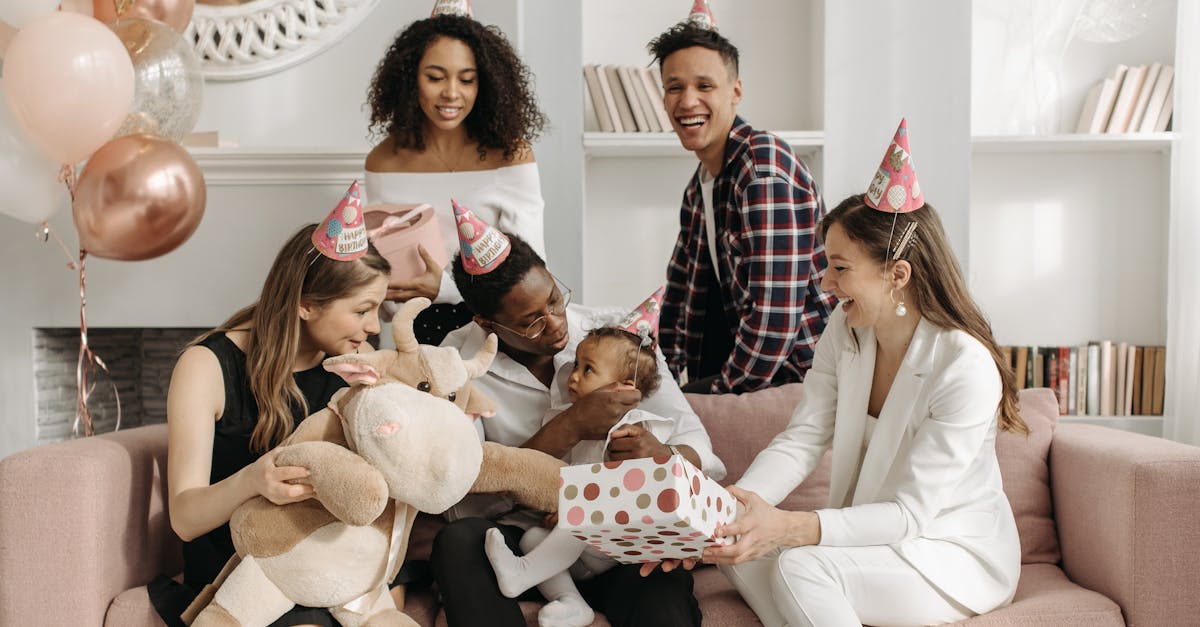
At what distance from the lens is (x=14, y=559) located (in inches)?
62.3

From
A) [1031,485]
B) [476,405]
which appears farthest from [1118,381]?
[476,405]

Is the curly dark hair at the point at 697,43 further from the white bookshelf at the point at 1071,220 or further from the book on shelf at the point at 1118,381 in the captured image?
the book on shelf at the point at 1118,381

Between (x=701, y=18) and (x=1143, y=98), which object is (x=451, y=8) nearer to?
(x=701, y=18)

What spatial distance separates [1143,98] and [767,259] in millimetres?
1941

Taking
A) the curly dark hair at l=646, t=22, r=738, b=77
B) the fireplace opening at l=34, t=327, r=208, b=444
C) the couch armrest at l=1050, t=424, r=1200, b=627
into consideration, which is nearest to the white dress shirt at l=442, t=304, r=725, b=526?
the couch armrest at l=1050, t=424, r=1200, b=627

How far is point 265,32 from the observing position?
9.89ft

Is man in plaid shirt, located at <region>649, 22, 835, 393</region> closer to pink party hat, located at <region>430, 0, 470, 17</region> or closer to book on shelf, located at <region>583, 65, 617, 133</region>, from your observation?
pink party hat, located at <region>430, 0, 470, 17</region>

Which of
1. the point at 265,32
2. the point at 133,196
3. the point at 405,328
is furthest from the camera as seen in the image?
the point at 265,32

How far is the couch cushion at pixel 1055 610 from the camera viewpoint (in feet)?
5.14

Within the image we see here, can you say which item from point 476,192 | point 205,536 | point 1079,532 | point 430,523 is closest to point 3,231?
point 476,192

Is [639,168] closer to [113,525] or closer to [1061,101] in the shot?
[1061,101]

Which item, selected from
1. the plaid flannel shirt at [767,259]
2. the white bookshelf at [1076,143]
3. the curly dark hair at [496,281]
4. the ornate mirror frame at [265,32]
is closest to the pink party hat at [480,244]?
the curly dark hair at [496,281]

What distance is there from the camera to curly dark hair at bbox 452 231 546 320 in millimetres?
1843

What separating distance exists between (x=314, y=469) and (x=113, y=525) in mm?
442
